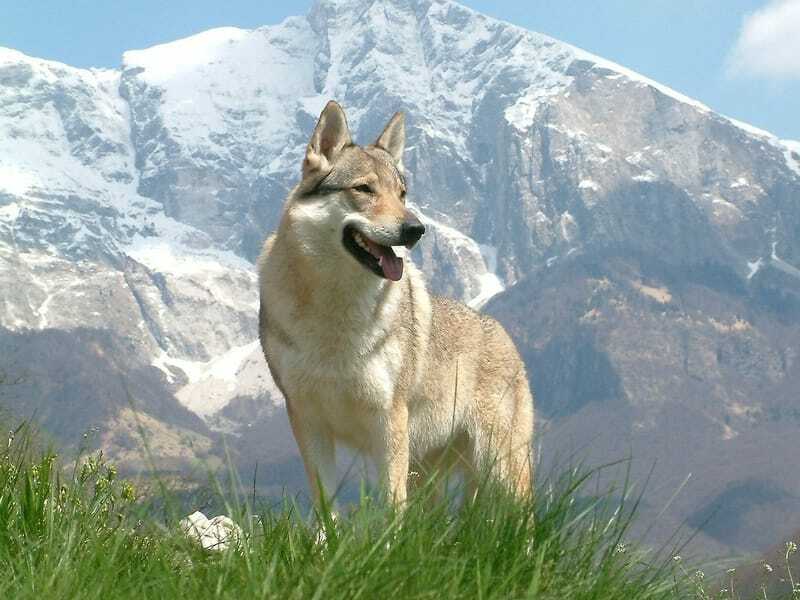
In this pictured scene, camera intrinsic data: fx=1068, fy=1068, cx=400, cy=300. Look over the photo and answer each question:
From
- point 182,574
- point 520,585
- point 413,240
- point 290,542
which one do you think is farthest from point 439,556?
point 413,240

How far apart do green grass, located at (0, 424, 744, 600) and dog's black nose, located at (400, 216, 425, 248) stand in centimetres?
341

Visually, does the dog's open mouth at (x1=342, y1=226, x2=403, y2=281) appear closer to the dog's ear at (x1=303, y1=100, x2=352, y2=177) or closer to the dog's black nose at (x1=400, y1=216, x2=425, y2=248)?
the dog's black nose at (x1=400, y1=216, x2=425, y2=248)

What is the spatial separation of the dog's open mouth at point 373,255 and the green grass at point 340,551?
3.58m

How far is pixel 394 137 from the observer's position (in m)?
10.9

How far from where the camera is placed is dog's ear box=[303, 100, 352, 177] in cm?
1003

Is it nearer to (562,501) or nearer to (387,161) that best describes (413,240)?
(387,161)

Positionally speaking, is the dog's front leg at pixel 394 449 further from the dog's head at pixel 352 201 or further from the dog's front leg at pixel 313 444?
the dog's head at pixel 352 201

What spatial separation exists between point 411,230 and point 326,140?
5.55ft

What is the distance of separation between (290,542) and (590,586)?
152 centimetres

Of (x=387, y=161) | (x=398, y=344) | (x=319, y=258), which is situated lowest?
(x=398, y=344)

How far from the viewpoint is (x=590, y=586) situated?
17.5ft

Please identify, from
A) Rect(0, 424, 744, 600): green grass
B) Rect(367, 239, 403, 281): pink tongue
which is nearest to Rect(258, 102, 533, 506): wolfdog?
Rect(367, 239, 403, 281): pink tongue

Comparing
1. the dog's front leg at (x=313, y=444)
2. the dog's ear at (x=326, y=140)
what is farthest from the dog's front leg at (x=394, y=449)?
the dog's ear at (x=326, y=140)

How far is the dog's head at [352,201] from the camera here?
9.34m
